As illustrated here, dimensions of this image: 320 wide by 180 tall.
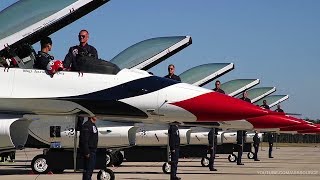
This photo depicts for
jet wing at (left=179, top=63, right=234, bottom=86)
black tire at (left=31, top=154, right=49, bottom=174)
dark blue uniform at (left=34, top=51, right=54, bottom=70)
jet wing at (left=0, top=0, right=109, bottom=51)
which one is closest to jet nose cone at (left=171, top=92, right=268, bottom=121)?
dark blue uniform at (left=34, top=51, right=54, bottom=70)

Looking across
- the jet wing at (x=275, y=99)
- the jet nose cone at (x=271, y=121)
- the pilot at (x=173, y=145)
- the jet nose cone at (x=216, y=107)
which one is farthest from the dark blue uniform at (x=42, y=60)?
the jet wing at (x=275, y=99)

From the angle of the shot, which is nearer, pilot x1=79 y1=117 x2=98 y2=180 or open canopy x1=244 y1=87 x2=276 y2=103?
pilot x1=79 y1=117 x2=98 y2=180

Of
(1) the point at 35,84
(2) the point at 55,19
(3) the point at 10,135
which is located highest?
(2) the point at 55,19

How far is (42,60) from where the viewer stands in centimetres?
1003

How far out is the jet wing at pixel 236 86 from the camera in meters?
21.9

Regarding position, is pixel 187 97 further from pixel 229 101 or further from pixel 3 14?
pixel 3 14

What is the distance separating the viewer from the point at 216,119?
971cm

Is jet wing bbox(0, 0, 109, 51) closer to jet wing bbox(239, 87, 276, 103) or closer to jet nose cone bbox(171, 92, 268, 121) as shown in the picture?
jet nose cone bbox(171, 92, 268, 121)

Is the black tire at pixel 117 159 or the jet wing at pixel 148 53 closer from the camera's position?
the jet wing at pixel 148 53

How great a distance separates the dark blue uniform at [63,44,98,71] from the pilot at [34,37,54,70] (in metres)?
0.32

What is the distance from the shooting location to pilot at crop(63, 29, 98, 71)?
9859 mm

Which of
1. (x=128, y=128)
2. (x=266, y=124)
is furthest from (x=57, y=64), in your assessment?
(x=266, y=124)

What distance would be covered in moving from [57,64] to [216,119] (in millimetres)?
2599

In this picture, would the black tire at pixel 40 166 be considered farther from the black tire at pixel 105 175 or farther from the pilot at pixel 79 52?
the pilot at pixel 79 52
